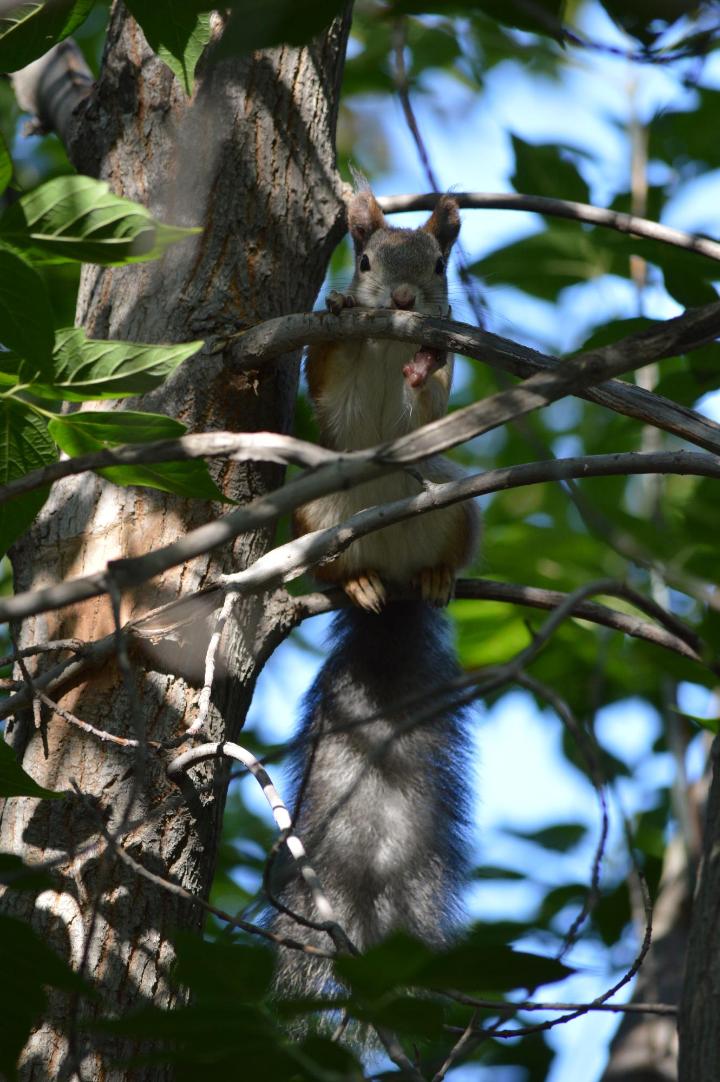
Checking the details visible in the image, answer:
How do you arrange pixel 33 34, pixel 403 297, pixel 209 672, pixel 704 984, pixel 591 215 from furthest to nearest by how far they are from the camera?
1. pixel 403 297
2. pixel 591 215
3. pixel 704 984
4. pixel 209 672
5. pixel 33 34

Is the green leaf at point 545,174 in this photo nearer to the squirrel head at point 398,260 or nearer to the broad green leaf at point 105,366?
the squirrel head at point 398,260

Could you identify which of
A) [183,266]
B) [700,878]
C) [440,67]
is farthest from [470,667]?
[440,67]

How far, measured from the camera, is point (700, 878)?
1.73 metres

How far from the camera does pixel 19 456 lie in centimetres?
129

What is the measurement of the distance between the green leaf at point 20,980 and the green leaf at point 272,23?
734 millimetres

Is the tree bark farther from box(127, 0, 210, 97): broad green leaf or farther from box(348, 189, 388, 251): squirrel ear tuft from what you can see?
box(348, 189, 388, 251): squirrel ear tuft

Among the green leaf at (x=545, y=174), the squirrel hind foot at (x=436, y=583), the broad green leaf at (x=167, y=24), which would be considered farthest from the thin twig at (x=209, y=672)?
Result: the green leaf at (x=545, y=174)

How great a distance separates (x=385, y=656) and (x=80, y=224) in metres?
1.71

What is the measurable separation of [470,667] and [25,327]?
7.23ft

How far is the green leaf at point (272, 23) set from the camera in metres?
0.66

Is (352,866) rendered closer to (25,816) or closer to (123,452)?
(25,816)

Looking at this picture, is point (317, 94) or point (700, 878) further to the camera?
point (317, 94)

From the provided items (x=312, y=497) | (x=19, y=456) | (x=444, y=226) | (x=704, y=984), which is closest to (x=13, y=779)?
(x=19, y=456)

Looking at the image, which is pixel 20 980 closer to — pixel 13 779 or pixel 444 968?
pixel 13 779
